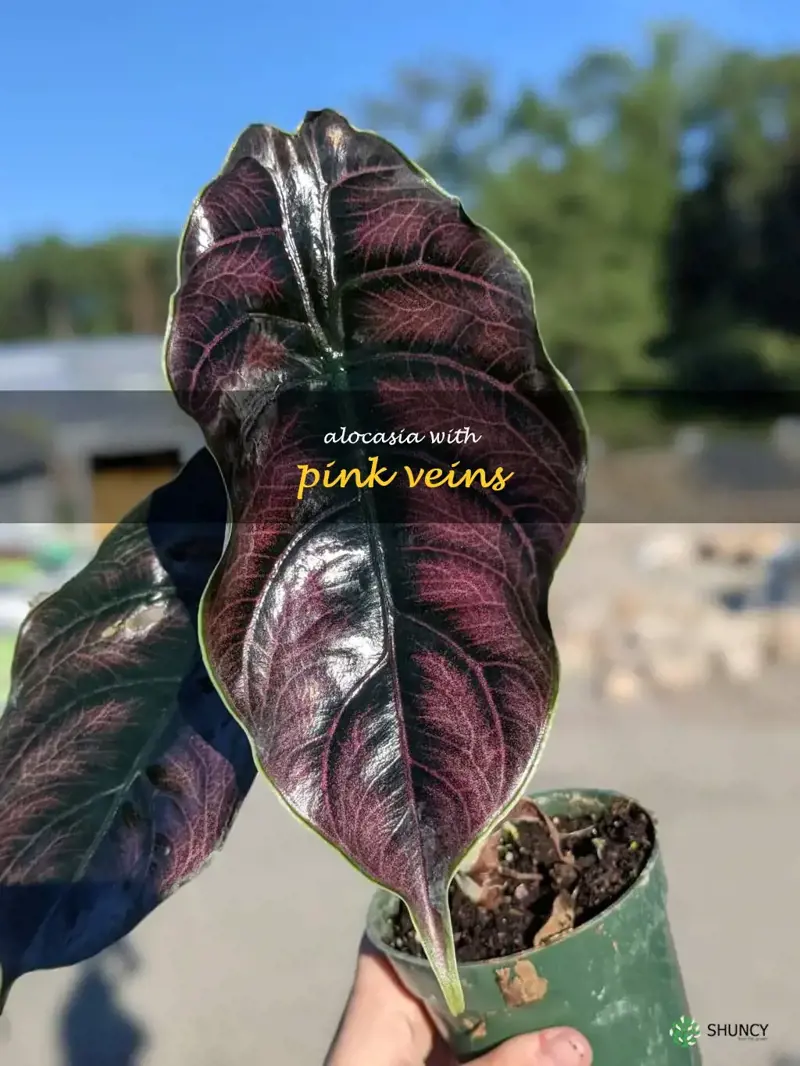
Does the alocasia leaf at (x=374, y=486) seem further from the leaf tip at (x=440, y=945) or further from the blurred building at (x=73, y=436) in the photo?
the blurred building at (x=73, y=436)

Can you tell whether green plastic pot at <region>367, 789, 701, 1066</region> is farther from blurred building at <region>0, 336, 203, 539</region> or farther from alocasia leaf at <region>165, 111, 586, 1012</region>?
blurred building at <region>0, 336, 203, 539</region>

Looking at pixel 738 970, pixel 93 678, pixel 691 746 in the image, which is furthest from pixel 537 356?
pixel 691 746

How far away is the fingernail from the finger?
12 centimetres

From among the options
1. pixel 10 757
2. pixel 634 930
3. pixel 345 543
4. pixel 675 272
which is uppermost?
pixel 345 543

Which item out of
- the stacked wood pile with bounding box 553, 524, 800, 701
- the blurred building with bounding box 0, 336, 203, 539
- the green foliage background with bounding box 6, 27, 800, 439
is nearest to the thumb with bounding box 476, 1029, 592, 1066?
the stacked wood pile with bounding box 553, 524, 800, 701

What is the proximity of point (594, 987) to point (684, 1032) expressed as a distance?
3.6 inches

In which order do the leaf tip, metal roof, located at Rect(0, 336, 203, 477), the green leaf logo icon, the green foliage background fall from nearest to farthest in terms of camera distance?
the leaf tip < the green leaf logo icon < metal roof, located at Rect(0, 336, 203, 477) < the green foliage background

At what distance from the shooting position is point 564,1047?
1.53 feet

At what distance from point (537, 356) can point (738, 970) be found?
1.42 m

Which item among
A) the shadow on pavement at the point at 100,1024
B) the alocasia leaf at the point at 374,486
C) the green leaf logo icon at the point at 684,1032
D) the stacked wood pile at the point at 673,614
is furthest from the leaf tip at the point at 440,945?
the stacked wood pile at the point at 673,614

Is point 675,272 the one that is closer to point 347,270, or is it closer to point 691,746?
point 691,746

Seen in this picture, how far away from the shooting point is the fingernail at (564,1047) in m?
0.46

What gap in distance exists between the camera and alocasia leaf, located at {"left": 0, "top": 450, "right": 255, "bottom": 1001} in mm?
394

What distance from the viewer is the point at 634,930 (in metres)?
0.46
